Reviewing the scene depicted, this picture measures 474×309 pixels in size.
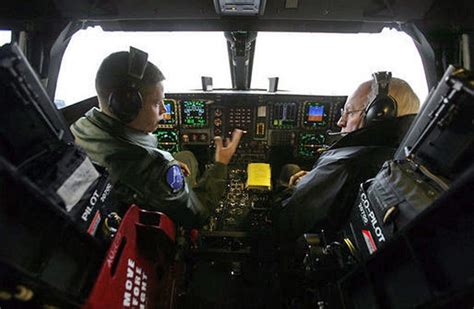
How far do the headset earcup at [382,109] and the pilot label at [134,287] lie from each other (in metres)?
1.21

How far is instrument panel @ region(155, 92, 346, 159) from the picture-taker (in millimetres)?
2203

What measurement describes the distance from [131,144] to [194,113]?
120cm

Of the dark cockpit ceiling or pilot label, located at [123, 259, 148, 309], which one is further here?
the dark cockpit ceiling

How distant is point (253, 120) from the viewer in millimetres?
2314

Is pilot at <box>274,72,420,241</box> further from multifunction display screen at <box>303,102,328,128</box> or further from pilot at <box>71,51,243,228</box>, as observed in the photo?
multifunction display screen at <box>303,102,328,128</box>

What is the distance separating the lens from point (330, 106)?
7.22 ft

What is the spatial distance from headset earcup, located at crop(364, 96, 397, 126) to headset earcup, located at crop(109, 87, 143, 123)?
1.12 m

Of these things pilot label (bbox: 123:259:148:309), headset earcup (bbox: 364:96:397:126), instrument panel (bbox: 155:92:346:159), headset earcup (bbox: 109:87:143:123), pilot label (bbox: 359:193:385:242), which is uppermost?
instrument panel (bbox: 155:92:346:159)

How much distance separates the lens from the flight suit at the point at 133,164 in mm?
1111

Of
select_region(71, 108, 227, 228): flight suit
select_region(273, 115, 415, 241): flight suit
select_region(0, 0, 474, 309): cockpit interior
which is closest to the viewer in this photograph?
select_region(0, 0, 474, 309): cockpit interior

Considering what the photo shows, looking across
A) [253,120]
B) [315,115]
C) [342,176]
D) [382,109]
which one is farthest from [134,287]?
[315,115]

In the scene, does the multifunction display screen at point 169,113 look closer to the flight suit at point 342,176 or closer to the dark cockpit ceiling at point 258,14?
the dark cockpit ceiling at point 258,14

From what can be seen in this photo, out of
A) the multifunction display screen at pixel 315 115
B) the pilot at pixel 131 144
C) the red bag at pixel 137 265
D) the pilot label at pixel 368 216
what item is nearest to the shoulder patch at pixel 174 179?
the pilot at pixel 131 144

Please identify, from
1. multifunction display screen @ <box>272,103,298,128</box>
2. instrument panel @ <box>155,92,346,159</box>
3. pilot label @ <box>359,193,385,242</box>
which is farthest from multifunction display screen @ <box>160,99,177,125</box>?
pilot label @ <box>359,193,385,242</box>
